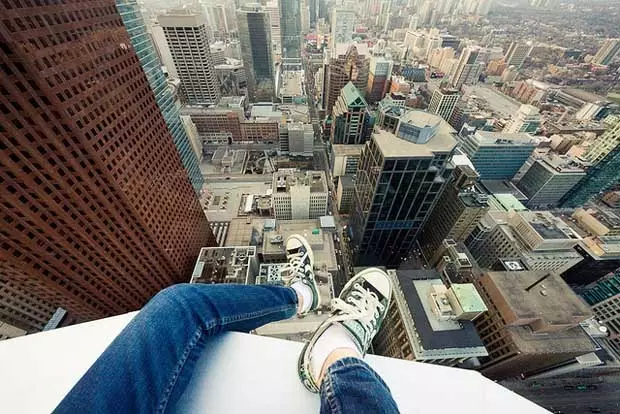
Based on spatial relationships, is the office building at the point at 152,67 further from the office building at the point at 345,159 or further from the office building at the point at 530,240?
the office building at the point at 530,240

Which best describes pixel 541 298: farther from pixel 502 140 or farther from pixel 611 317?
pixel 502 140

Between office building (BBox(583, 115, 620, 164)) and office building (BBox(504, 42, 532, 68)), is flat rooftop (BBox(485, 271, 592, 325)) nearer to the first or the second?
office building (BBox(583, 115, 620, 164))

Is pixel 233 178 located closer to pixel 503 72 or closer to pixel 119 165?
pixel 119 165

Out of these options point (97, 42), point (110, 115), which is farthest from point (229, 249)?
point (97, 42)

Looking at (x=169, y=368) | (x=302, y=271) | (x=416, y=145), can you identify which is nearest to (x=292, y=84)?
(x=416, y=145)

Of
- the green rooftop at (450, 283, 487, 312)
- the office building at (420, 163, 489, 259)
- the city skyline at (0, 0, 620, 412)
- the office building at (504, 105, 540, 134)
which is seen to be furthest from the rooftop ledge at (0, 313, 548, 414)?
the office building at (504, 105, 540, 134)

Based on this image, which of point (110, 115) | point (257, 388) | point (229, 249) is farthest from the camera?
point (229, 249)
